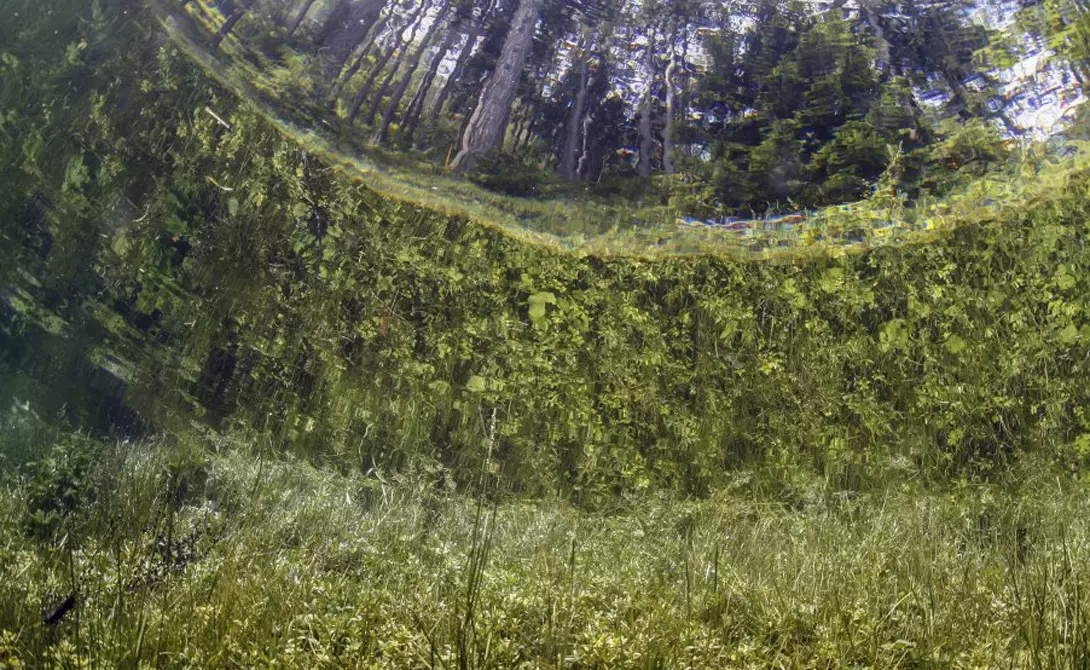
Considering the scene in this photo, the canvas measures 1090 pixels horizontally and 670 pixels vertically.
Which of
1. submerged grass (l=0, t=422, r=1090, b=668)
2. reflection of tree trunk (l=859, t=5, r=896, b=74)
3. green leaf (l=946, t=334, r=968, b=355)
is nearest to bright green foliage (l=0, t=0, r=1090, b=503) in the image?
green leaf (l=946, t=334, r=968, b=355)

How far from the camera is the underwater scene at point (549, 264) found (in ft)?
12.9

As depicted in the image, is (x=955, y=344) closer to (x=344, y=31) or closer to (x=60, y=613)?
(x=60, y=613)

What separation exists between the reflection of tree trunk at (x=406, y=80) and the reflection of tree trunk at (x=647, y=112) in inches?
58.8

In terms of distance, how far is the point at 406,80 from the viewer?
5.56 meters

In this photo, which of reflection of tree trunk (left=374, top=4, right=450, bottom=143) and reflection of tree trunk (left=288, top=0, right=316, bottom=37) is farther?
reflection of tree trunk (left=374, top=4, right=450, bottom=143)

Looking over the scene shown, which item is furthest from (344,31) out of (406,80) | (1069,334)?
(1069,334)

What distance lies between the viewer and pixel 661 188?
562cm

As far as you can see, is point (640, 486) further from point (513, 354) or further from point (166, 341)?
point (166, 341)

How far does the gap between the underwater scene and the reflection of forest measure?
0.02 metres

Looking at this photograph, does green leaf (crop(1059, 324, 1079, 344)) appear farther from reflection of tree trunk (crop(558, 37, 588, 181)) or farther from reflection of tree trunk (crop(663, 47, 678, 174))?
reflection of tree trunk (crop(558, 37, 588, 181))

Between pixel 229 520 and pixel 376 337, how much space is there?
2127 millimetres

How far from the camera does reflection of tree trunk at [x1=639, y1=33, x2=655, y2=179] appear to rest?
570cm

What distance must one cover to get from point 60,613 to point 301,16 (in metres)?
4.59

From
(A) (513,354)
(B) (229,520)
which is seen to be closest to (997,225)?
(A) (513,354)
